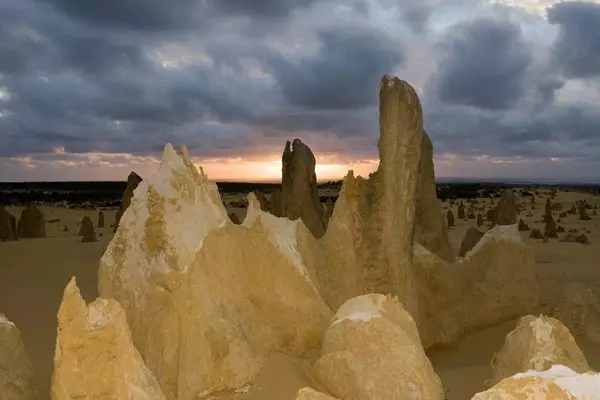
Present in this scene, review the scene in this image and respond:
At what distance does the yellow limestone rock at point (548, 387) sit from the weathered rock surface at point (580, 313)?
22.8 ft

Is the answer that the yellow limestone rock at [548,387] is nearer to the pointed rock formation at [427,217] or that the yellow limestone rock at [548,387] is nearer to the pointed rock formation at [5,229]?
the pointed rock formation at [427,217]

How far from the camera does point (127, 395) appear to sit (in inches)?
155

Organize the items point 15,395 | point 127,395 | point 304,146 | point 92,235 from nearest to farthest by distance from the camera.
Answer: point 127,395
point 15,395
point 304,146
point 92,235

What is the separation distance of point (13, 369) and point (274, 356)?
232 cm

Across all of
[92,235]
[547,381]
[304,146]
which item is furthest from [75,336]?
[92,235]

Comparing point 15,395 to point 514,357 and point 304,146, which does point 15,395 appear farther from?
point 304,146

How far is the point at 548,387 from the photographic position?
217 centimetres

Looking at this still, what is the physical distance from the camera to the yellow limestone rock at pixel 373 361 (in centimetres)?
469

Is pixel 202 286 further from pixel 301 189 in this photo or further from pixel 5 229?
pixel 5 229

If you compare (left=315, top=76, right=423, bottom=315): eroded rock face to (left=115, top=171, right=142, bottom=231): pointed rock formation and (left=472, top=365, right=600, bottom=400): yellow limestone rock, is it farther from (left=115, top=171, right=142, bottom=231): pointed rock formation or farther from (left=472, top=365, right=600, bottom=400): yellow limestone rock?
(left=115, top=171, right=142, bottom=231): pointed rock formation

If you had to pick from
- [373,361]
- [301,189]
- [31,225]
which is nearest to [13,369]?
[373,361]

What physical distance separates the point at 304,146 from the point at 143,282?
9.38 metres

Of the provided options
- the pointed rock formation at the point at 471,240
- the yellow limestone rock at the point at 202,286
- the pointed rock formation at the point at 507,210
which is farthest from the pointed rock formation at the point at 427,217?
the pointed rock formation at the point at 507,210

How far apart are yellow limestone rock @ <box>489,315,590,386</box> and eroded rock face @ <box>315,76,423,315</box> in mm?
1792
